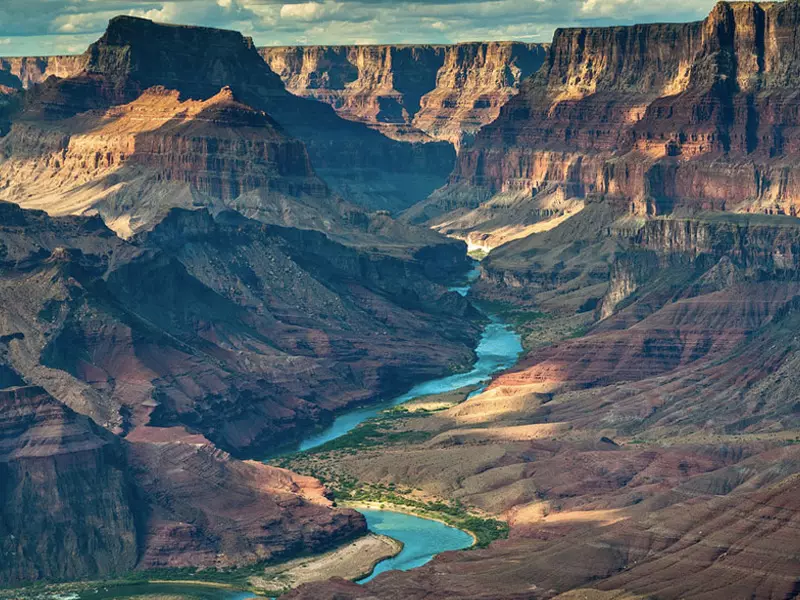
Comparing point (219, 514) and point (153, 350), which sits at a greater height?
point (153, 350)

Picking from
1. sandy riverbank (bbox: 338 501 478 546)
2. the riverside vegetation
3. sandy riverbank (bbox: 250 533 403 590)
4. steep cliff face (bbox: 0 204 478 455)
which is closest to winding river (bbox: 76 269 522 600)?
sandy riverbank (bbox: 338 501 478 546)

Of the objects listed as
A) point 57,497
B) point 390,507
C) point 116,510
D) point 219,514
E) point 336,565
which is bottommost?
point 390,507

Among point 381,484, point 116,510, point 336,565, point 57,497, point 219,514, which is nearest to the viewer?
point 336,565

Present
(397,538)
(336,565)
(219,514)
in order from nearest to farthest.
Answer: (336,565) < (219,514) < (397,538)

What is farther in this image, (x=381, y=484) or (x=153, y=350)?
(x=153, y=350)

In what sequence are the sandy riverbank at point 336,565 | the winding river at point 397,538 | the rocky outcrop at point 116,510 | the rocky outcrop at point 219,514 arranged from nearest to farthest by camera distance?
the winding river at point 397,538, the sandy riverbank at point 336,565, the rocky outcrop at point 116,510, the rocky outcrop at point 219,514

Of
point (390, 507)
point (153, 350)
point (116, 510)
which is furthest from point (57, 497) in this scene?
point (153, 350)

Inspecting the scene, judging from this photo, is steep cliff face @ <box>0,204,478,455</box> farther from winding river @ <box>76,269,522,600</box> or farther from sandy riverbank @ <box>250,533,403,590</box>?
sandy riverbank @ <box>250,533,403,590</box>

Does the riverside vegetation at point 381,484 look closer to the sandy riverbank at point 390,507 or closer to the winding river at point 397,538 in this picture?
the sandy riverbank at point 390,507

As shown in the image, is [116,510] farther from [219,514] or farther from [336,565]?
[336,565]

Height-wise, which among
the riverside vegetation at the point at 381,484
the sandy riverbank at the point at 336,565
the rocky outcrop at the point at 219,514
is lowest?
the riverside vegetation at the point at 381,484

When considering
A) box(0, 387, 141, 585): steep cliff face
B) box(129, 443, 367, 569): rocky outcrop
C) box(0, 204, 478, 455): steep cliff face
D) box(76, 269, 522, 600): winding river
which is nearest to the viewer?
box(76, 269, 522, 600): winding river

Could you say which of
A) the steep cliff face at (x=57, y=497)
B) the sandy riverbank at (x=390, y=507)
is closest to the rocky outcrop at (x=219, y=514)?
the steep cliff face at (x=57, y=497)

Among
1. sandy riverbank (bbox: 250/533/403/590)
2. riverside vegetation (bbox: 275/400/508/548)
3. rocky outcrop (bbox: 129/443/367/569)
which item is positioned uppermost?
rocky outcrop (bbox: 129/443/367/569)
